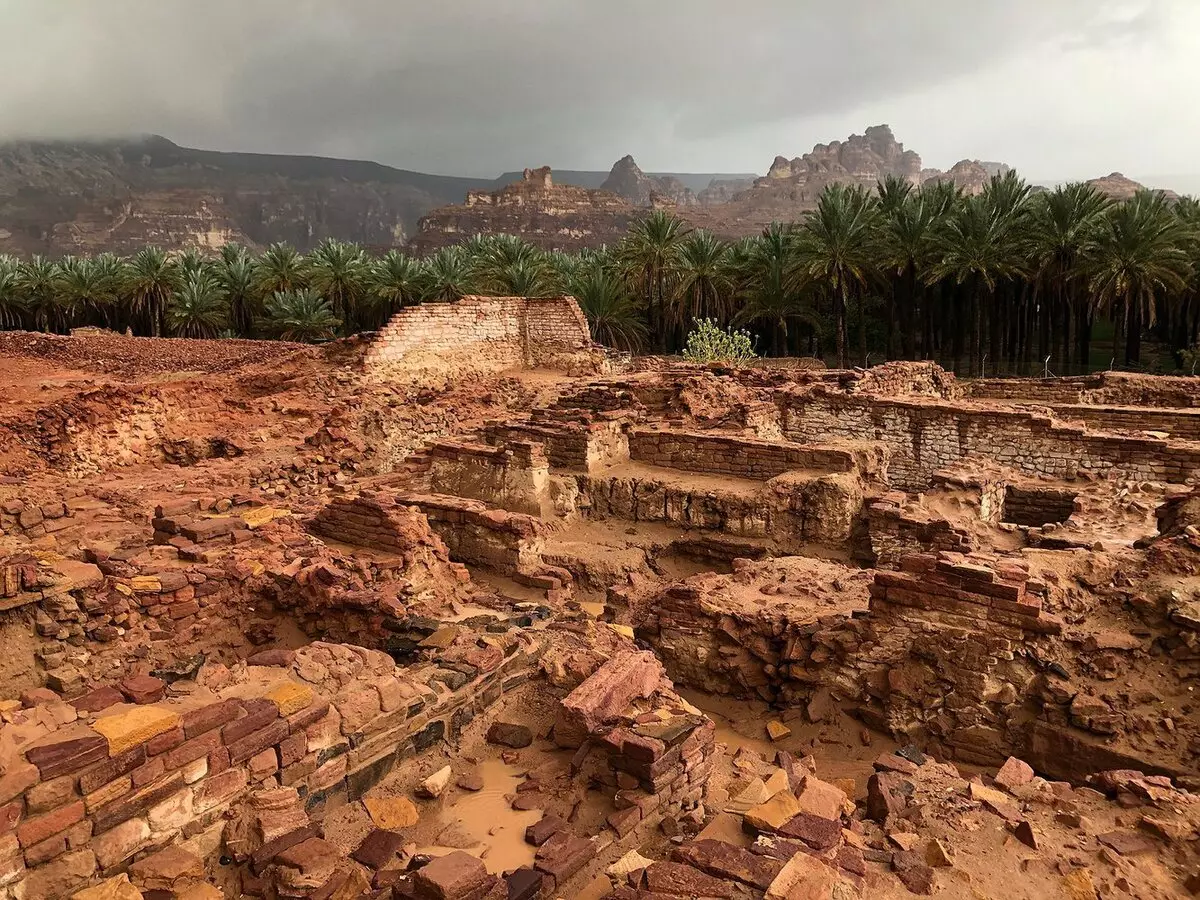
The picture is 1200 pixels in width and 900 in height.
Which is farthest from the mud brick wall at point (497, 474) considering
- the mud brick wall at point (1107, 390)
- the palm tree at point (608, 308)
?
the palm tree at point (608, 308)

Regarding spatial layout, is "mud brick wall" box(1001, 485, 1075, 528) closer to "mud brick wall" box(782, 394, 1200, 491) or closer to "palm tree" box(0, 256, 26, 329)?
"mud brick wall" box(782, 394, 1200, 491)

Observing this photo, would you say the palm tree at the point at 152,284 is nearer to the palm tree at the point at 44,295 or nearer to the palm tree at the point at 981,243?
the palm tree at the point at 44,295

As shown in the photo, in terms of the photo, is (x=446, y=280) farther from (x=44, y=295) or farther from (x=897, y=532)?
(x=897, y=532)

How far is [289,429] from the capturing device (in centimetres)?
1506

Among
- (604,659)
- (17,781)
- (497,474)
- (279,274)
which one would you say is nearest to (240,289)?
(279,274)

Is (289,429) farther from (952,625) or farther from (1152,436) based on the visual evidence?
(1152,436)

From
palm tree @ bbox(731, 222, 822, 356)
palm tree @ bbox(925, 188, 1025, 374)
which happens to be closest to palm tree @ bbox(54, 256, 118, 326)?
palm tree @ bbox(731, 222, 822, 356)

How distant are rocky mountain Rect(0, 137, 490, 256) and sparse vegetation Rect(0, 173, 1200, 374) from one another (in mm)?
74237

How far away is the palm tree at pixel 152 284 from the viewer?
3456cm

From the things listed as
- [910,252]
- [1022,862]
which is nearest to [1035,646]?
[1022,862]

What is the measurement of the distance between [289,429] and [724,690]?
11035mm

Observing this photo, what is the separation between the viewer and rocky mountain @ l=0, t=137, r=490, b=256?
→ 10044 centimetres

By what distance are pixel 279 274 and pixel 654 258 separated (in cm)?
1699

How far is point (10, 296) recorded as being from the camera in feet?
116
